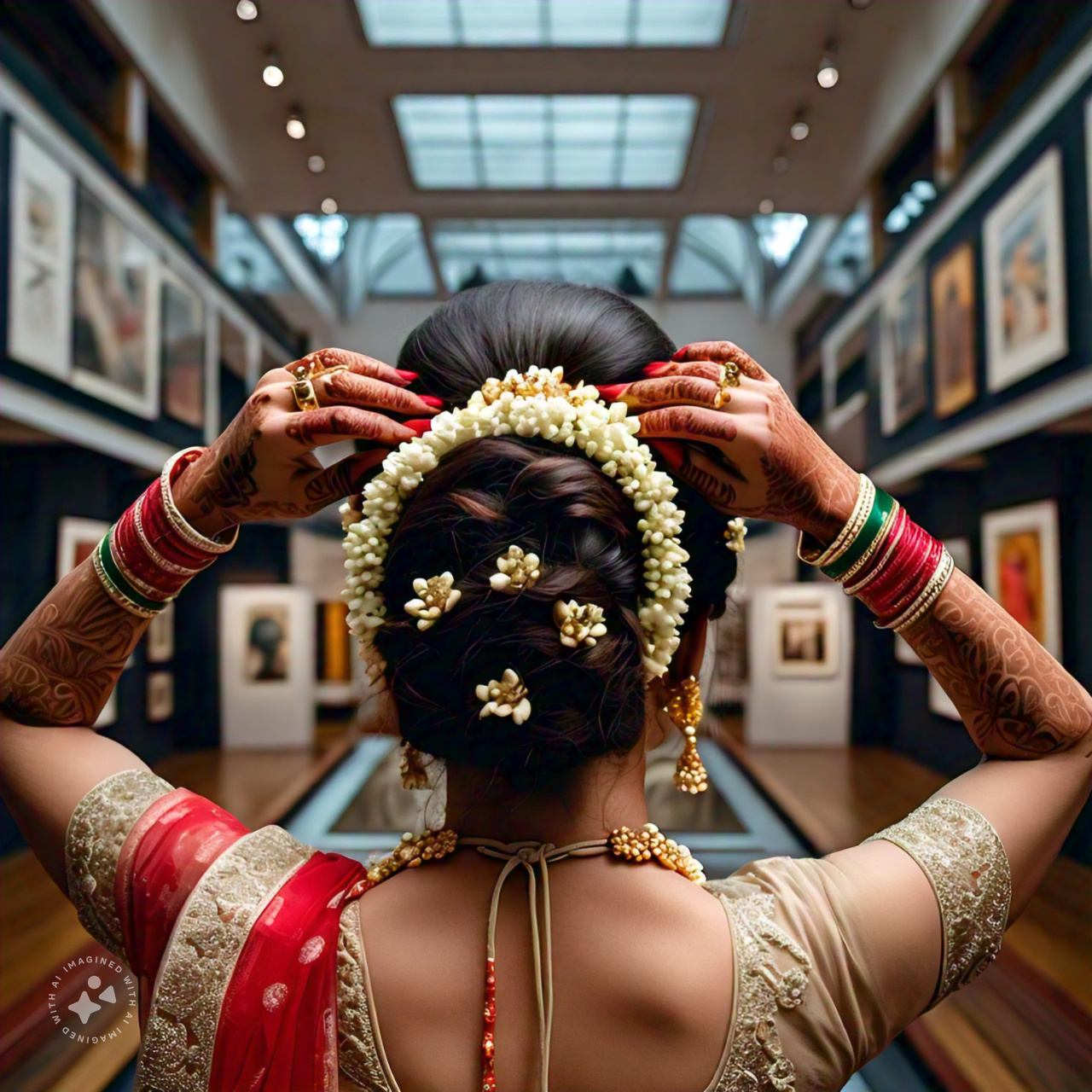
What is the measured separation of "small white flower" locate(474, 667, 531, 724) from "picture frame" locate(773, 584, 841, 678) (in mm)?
3578

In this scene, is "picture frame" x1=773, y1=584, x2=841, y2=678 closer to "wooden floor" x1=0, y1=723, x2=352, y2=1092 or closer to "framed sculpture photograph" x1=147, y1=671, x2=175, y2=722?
"wooden floor" x1=0, y1=723, x2=352, y2=1092

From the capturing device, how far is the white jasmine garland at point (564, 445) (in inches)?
30.1

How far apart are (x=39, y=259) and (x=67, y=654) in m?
3.01

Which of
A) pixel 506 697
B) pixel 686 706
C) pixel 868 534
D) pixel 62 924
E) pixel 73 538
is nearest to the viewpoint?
pixel 506 697

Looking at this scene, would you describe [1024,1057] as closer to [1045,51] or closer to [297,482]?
[297,482]

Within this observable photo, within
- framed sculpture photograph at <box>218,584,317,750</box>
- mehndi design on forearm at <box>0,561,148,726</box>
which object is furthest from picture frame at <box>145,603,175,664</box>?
mehndi design on forearm at <box>0,561,148,726</box>

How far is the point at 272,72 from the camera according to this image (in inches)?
127

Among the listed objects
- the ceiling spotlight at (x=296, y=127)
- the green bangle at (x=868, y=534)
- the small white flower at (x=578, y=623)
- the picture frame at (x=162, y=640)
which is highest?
the ceiling spotlight at (x=296, y=127)

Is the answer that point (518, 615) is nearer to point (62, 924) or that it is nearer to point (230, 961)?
point (230, 961)

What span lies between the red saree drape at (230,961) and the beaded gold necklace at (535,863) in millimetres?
72

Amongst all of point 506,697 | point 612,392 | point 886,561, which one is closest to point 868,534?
point 886,561

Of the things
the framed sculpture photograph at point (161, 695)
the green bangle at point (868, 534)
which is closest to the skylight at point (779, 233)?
the green bangle at point (868, 534)

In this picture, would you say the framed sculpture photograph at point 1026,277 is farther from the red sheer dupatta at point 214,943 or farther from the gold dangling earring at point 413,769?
the red sheer dupatta at point 214,943

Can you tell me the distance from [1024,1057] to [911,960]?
80.5 inches
